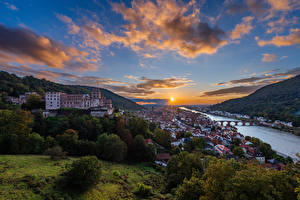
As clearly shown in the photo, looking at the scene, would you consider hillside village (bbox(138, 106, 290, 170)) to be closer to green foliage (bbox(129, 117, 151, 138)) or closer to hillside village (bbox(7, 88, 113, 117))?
green foliage (bbox(129, 117, 151, 138))

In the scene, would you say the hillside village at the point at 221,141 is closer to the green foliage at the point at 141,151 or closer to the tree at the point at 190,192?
the green foliage at the point at 141,151

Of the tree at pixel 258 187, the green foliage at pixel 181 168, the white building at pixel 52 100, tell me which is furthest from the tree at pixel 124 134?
the tree at pixel 258 187

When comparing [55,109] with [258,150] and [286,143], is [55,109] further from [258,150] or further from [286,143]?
[286,143]

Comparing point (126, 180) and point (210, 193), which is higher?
point (210, 193)

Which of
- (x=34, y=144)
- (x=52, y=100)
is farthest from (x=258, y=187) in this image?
(x=52, y=100)

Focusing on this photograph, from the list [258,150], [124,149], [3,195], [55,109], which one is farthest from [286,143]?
[55,109]

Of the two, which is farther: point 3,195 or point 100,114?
point 100,114

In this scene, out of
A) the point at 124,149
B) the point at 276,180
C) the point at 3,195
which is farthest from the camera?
the point at 124,149
